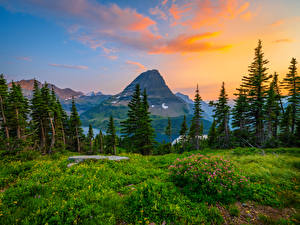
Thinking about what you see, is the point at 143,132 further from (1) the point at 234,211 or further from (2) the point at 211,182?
(1) the point at 234,211

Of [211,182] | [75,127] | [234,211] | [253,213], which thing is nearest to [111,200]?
[211,182]

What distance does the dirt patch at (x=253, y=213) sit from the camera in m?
4.41

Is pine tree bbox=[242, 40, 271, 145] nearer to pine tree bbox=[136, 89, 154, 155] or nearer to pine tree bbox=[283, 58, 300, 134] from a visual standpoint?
pine tree bbox=[283, 58, 300, 134]

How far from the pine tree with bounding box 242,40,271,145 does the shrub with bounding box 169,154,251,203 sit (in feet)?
66.8

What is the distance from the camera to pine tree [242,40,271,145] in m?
20.6

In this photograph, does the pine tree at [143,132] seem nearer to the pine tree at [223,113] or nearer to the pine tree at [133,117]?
the pine tree at [133,117]

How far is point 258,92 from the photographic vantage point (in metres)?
20.9

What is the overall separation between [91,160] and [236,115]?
2705cm

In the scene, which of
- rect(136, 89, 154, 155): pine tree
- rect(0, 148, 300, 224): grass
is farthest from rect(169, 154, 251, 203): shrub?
rect(136, 89, 154, 155): pine tree

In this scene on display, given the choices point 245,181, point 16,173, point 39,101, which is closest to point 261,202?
point 245,181

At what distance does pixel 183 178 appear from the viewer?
21.0 ft

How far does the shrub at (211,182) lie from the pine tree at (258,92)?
66.8 feet

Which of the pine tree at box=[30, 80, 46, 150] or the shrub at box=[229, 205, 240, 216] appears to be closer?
the shrub at box=[229, 205, 240, 216]

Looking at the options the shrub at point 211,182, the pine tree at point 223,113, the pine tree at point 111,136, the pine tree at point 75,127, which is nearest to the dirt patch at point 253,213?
the shrub at point 211,182
